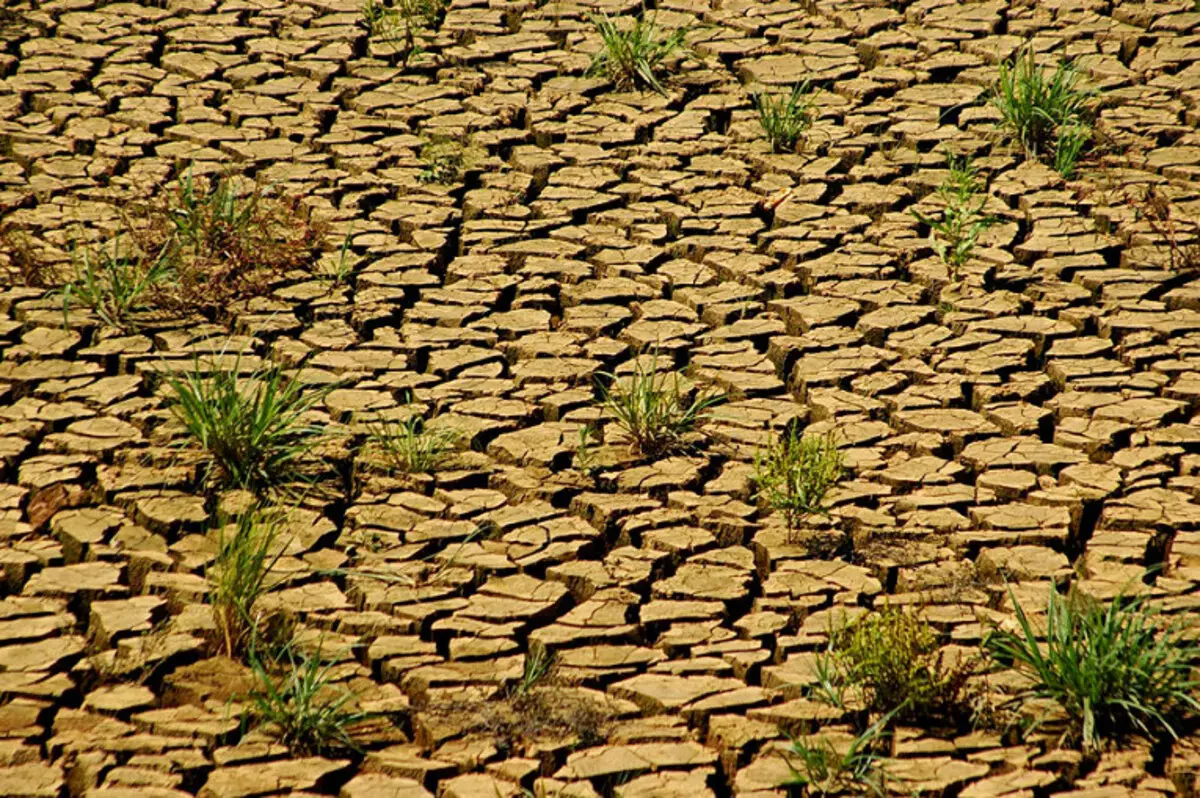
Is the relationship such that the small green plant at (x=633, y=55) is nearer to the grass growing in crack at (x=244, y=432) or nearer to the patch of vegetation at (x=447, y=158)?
the patch of vegetation at (x=447, y=158)

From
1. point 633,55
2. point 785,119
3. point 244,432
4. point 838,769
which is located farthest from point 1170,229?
point 244,432

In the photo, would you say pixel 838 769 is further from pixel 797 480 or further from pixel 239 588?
pixel 239 588

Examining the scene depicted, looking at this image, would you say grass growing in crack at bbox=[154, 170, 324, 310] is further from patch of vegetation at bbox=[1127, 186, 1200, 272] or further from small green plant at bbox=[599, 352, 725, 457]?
patch of vegetation at bbox=[1127, 186, 1200, 272]

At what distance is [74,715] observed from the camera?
3.56 m

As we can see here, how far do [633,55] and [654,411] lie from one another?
2.63 metres

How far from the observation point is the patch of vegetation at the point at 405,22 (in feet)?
23.6

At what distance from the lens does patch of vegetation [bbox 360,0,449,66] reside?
23.6 ft

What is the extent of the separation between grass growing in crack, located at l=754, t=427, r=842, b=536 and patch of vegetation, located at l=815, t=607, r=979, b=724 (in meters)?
0.67

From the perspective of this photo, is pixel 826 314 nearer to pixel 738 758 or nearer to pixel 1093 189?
pixel 1093 189

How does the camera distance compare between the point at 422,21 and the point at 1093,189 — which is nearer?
the point at 1093,189

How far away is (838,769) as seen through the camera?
11.1ft

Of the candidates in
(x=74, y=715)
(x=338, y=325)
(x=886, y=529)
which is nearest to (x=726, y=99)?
(x=338, y=325)

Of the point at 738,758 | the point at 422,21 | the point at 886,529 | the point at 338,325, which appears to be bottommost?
the point at 738,758

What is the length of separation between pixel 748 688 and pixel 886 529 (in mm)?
761
